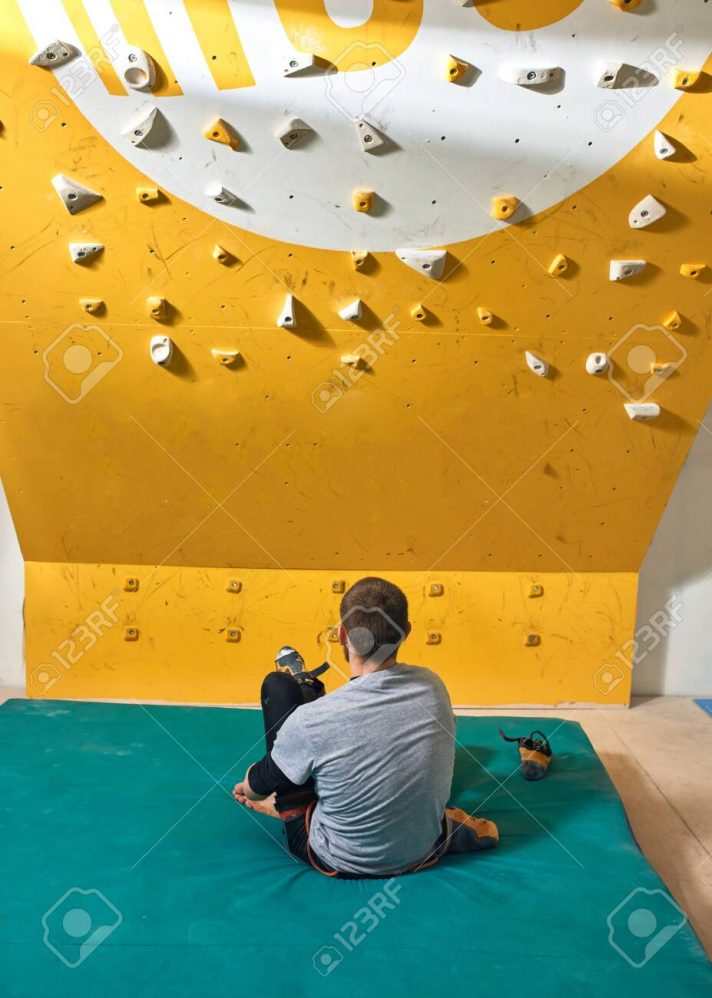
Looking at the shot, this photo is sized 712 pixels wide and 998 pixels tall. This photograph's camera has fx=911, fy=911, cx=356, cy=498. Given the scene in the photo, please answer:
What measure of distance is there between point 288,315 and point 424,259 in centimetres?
48

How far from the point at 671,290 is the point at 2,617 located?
114 inches

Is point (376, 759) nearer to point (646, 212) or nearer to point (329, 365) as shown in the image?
point (329, 365)

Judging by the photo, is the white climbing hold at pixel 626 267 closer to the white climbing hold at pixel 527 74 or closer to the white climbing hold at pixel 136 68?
the white climbing hold at pixel 527 74

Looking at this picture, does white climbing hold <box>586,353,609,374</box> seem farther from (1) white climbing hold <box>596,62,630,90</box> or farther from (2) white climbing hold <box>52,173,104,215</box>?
(2) white climbing hold <box>52,173,104,215</box>

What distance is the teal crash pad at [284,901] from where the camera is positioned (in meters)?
1.82

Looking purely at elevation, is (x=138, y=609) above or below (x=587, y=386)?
below

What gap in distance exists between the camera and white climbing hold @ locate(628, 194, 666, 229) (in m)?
2.82

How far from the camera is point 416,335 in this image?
311cm

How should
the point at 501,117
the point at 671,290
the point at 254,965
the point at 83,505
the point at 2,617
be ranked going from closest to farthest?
the point at 254,965
the point at 501,117
the point at 671,290
the point at 83,505
the point at 2,617

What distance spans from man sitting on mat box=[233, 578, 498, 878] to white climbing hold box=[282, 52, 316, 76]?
1497 millimetres

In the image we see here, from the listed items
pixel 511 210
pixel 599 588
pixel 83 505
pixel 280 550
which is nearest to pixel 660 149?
pixel 511 210

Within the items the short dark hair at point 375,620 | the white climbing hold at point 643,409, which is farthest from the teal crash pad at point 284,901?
the white climbing hold at point 643,409

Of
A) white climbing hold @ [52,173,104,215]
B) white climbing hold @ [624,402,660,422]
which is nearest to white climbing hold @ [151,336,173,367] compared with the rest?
white climbing hold @ [52,173,104,215]

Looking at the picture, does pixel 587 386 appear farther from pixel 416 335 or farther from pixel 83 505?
pixel 83 505
